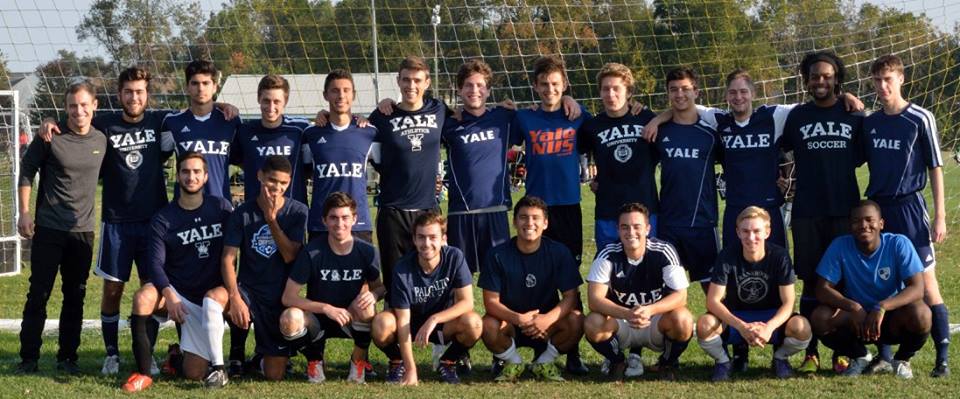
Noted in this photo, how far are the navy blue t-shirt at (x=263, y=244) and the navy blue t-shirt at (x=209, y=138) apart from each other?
0.44m

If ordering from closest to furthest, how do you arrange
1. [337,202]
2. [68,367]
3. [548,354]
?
[337,202]
[548,354]
[68,367]

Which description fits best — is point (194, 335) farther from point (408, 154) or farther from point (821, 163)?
point (821, 163)

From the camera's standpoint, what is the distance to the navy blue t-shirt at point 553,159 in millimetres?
6477

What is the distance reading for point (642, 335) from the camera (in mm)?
5992

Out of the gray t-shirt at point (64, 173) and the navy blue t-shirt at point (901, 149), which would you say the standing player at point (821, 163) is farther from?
the gray t-shirt at point (64, 173)

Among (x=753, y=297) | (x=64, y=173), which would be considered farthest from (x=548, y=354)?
(x=64, y=173)

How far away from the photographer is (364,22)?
39.1 feet

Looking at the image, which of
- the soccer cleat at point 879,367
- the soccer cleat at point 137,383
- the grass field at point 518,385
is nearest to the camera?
the grass field at point 518,385

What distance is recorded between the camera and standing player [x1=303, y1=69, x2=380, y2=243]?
6.35 meters

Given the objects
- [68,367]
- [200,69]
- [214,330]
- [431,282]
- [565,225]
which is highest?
[200,69]

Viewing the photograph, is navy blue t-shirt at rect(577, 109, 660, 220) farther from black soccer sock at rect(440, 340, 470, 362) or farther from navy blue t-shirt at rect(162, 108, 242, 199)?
Answer: navy blue t-shirt at rect(162, 108, 242, 199)

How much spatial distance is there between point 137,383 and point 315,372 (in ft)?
3.09

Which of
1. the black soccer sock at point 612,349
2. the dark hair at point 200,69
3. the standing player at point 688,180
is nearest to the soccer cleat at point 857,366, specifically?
the standing player at point 688,180

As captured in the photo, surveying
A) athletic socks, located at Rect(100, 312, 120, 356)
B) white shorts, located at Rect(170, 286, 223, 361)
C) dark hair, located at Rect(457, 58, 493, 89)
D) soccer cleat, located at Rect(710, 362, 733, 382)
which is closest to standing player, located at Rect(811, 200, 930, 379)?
soccer cleat, located at Rect(710, 362, 733, 382)
